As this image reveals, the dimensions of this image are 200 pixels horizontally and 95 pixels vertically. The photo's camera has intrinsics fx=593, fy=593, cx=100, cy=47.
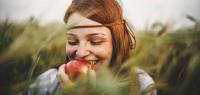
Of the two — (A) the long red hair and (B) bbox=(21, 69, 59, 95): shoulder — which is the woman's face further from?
(B) bbox=(21, 69, 59, 95): shoulder

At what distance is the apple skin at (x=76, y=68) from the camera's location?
2.99 meters

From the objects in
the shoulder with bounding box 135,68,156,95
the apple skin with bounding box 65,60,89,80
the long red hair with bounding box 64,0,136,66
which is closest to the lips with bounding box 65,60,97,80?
the apple skin with bounding box 65,60,89,80

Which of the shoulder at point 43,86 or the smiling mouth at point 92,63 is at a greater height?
the smiling mouth at point 92,63

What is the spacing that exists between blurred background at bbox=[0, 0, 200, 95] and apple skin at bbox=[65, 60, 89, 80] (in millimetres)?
60

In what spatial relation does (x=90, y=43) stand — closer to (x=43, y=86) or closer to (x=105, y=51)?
(x=105, y=51)

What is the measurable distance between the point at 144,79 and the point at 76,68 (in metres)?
0.35

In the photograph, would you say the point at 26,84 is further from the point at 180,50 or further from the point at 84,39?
the point at 180,50

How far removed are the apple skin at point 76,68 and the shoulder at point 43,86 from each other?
82 millimetres

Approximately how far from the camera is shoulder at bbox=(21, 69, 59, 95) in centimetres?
301

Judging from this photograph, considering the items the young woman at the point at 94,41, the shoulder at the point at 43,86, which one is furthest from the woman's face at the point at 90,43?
the shoulder at the point at 43,86

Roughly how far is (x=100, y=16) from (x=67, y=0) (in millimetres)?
197

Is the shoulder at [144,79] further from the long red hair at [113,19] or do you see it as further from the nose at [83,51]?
the nose at [83,51]

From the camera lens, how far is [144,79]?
119 inches

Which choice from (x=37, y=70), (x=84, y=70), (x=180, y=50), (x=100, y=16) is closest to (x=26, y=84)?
(x=37, y=70)
